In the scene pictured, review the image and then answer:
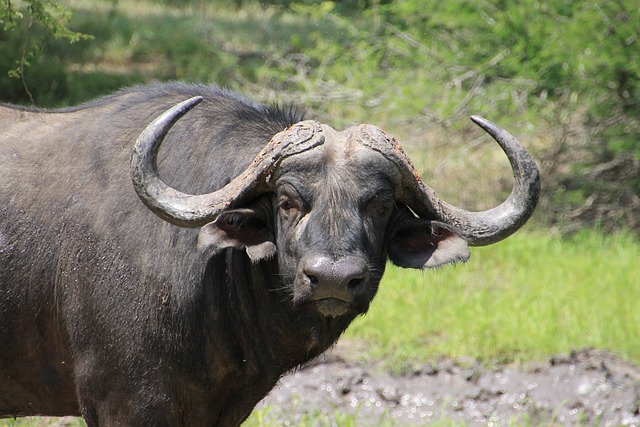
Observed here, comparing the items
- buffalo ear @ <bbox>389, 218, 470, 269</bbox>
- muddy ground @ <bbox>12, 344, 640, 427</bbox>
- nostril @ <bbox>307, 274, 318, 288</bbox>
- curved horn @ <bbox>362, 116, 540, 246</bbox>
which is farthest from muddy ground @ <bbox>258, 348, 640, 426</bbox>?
nostril @ <bbox>307, 274, 318, 288</bbox>

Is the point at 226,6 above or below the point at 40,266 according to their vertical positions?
below

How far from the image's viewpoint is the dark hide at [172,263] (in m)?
4.02

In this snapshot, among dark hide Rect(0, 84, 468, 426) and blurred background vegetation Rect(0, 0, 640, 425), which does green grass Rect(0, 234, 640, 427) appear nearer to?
blurred background vegetation Rect(0, 0, 640, 425)

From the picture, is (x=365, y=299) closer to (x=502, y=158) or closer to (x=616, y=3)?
(x=616, y=3)

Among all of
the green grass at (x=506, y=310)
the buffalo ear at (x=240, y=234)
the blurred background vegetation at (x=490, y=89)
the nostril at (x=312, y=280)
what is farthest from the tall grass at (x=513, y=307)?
the nostril at (x=312, y=280)

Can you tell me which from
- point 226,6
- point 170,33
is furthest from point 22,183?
point 226,6

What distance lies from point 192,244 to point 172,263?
12 cm

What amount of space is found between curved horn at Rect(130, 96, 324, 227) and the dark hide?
0.06 m

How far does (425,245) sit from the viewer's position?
429 cm

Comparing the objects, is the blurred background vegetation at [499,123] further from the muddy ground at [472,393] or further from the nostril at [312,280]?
the nostril at [312,280]

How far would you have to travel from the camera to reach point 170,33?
14.6 m

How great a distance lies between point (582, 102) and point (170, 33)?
6.92 m

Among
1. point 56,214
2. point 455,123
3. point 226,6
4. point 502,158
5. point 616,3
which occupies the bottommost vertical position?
point 226,6

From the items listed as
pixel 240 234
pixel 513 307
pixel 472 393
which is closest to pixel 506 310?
pixel 513 307
